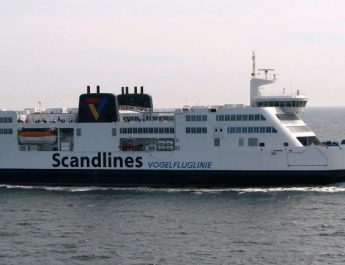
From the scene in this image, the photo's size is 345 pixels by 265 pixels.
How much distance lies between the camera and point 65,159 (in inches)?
1709

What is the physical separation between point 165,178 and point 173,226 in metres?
9.95

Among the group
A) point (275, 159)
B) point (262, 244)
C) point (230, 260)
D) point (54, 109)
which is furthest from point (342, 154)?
point (54, 109)

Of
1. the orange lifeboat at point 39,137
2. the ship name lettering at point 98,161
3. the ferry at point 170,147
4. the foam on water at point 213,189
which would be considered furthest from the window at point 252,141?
the orange lifeboat at point 39,137

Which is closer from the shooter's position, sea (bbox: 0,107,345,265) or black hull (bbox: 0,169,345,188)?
sea (bbox: 0,107,345,265)

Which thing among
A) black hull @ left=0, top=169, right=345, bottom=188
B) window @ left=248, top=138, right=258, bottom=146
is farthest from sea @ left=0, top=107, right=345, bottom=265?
window @ left=248, top=138, right=258, bottom=146

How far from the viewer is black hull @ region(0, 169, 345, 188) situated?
132 feet

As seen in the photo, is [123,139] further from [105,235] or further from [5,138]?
[105,235]

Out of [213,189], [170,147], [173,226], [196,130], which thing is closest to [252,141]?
[196,130]

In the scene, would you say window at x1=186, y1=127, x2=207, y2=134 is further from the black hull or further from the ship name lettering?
the ship name lettering

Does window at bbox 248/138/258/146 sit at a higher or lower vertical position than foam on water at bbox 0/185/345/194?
higher

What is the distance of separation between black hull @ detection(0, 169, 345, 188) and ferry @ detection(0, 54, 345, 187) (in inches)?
2.3

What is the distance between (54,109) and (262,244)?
22304mm

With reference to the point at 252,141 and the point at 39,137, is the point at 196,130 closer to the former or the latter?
the point at 252,141

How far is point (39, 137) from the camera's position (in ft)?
145
